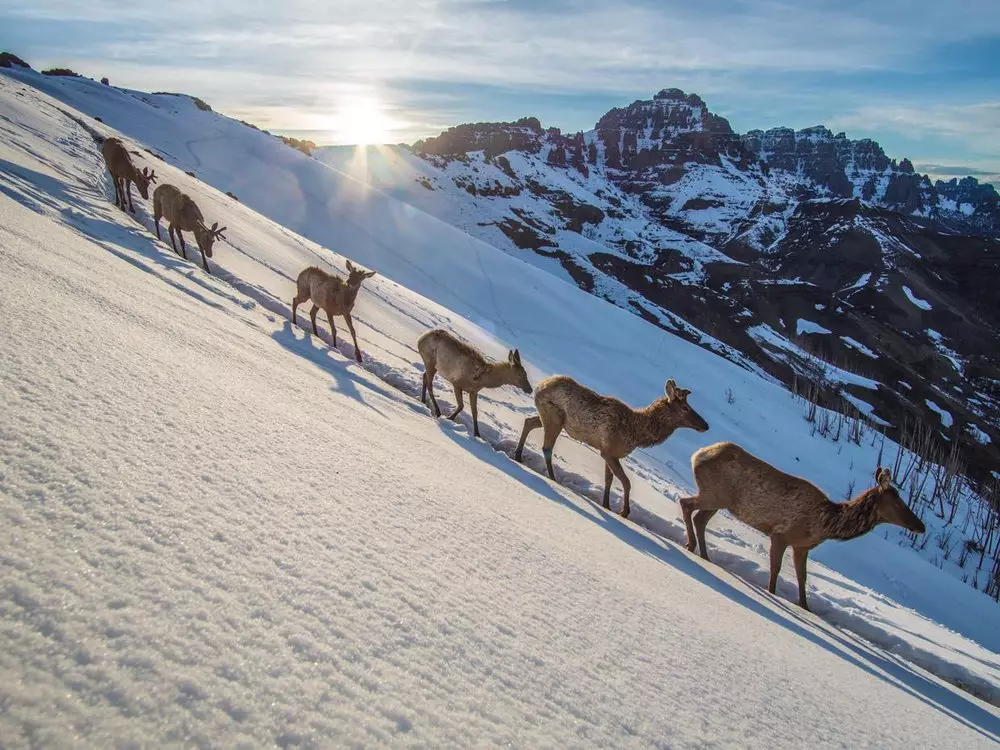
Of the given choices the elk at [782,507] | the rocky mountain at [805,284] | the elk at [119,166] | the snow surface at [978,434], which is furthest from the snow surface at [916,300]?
the elk at [119,166]

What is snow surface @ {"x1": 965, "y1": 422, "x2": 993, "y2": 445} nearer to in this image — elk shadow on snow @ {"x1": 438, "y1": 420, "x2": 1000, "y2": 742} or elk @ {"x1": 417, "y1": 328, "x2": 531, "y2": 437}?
elk shadow on snow @ {"x1": 438, "y1": 420, "x2": 1000, "y2": 742}

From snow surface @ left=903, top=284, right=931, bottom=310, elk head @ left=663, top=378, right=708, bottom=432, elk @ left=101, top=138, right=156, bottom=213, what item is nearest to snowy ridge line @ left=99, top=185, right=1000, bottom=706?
elk head @ left=663, top=378, right=708, bottom=432

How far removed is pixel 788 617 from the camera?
20.9 ft

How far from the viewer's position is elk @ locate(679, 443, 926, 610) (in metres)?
8.08

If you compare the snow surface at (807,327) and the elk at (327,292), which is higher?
the snow surface at (807,327)

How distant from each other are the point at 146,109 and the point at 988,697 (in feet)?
215

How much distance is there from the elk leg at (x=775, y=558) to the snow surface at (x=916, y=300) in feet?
446

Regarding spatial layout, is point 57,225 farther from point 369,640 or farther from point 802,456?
point 802,456

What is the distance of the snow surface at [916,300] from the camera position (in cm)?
11614

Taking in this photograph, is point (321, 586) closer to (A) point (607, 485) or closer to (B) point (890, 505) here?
(A) point (607, 485)

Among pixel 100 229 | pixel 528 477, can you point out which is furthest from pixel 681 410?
pixel 100 229

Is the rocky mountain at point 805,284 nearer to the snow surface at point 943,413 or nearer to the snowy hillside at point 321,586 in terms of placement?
the snow surface at point 943,413

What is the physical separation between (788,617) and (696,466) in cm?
287

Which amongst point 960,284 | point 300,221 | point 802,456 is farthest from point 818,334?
point 960,284
